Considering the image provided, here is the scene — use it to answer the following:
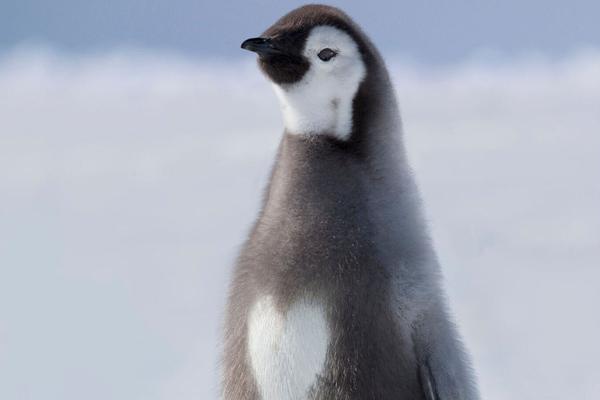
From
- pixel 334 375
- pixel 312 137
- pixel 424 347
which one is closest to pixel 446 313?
pixel 424 347

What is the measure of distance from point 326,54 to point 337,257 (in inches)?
23.0

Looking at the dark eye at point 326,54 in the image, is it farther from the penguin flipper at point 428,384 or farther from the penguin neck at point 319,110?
the penguin flipper at point 428,384

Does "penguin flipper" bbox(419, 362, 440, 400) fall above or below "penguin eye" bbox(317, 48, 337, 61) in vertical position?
below

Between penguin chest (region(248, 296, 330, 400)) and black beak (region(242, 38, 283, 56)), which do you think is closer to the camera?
penguin chest (region(248, 296, 330, 400))

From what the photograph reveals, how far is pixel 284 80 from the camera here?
403 cm

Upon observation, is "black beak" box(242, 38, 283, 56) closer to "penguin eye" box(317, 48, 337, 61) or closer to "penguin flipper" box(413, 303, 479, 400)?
"penguin eye" box(317, 48, 337, 61)

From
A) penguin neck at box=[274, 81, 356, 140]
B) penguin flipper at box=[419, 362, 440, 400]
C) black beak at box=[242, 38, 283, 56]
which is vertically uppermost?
black beak at box=[242, 38, 283, 56]

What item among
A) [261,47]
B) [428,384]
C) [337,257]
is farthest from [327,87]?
[428,384]

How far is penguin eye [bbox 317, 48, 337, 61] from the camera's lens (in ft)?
13.2

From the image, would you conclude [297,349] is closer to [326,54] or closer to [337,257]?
[337,257]

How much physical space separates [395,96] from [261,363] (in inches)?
35.3

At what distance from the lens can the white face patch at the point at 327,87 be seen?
13.1 feet

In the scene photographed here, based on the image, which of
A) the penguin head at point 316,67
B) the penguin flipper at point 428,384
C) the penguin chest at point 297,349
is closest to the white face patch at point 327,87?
the penguin head at point 316,67

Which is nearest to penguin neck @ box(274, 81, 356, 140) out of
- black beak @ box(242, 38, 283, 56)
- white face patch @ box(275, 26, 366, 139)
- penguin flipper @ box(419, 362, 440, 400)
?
white face patch @ box(275, 26, 366, 139)
